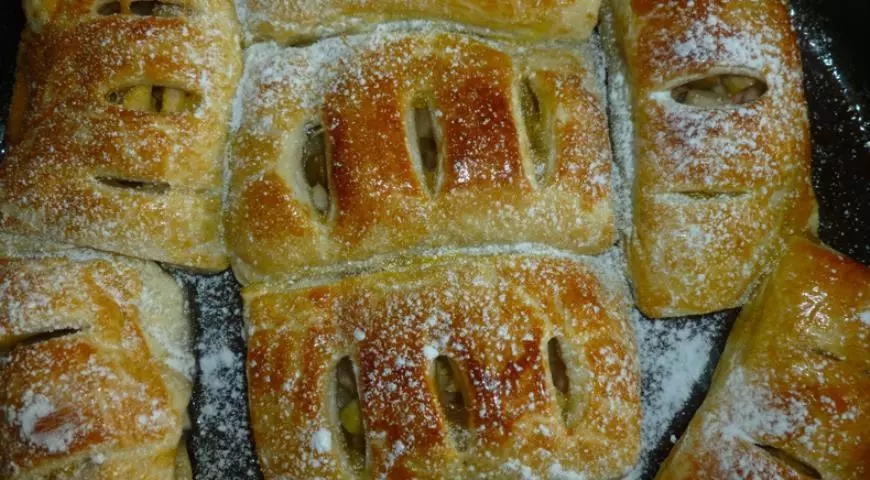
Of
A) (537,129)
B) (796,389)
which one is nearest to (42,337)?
(537,129)

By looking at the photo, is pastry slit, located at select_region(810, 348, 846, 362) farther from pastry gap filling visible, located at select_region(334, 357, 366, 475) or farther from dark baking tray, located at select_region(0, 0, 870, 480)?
pastry gap filling visible, located at select_region(334, 357, 366, 475)

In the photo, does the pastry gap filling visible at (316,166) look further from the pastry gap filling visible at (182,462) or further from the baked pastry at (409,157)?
the pastry gap filling visible at (182,462)

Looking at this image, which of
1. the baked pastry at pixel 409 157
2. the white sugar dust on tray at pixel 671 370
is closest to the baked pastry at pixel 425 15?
the baked pastry at pixel 409 157

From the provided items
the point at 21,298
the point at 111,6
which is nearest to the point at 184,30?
the point at 111,6

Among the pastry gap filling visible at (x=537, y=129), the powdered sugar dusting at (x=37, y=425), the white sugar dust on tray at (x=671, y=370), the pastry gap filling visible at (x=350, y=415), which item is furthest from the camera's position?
the white sugar dust on tray at (x=671, y=370)

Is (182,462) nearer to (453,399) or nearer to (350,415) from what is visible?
(350,415)

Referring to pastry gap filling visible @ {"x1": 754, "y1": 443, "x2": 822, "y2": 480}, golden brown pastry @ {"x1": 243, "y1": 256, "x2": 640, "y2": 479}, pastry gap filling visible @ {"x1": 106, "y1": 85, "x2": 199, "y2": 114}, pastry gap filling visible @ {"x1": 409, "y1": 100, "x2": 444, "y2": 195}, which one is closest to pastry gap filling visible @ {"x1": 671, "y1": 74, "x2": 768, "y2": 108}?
golden brown pastry @ {"x1": 243, "y1": 256, "x2": 640, "y2": 479}
